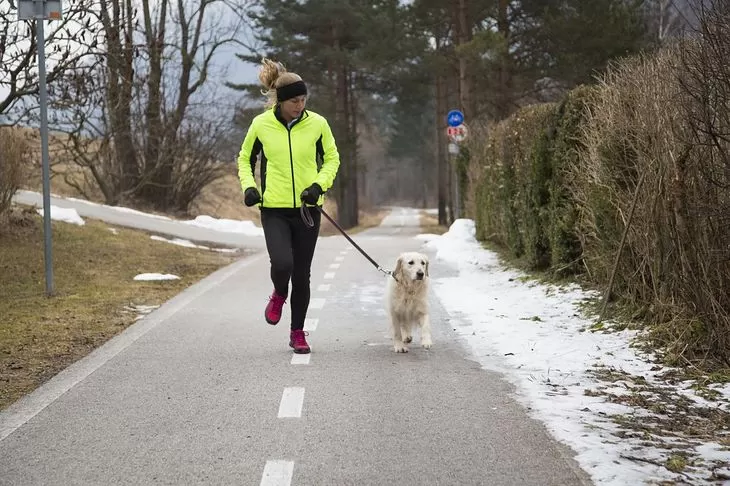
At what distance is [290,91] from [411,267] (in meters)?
1.84

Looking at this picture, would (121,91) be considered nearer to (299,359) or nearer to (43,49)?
(43,49)

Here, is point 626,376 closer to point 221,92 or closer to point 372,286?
point 372,286

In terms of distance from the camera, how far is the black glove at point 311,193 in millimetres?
6977

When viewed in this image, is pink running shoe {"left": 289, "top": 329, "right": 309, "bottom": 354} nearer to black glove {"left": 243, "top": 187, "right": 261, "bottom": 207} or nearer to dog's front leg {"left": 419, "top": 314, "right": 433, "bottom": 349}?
dog's front leg {"left": 419, "top": 314, "right": 433, "bottom": 349}

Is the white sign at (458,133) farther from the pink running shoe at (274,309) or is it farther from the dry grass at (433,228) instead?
the pink running shoe at (274,309)

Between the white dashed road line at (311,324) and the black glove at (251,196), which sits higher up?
the black glove at (251,196)

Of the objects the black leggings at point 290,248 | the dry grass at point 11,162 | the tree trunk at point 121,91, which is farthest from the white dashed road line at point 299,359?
the dry grass at point 11,162

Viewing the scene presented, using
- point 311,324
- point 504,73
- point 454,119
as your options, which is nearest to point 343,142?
point 504,73

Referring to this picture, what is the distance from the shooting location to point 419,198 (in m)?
116

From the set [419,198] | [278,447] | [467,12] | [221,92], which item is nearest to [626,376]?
[278,447]

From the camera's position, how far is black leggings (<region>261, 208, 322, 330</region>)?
715 cm

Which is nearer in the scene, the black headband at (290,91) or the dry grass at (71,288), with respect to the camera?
the black headband at (290,91)

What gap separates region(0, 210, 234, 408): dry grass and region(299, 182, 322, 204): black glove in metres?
2.42

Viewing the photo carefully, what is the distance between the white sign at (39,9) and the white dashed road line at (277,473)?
26.3 ft
